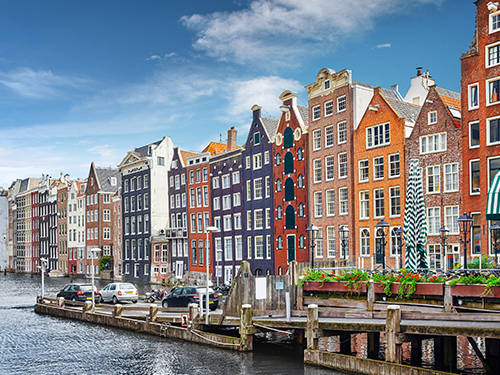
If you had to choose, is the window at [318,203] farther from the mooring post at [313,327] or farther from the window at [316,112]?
the mooring post at [313,327]

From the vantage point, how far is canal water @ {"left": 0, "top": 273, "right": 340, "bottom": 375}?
24.5 meters

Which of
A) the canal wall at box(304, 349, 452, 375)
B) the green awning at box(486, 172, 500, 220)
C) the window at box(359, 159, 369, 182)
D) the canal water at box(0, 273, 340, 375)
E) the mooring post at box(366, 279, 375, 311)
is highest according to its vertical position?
the window at box(359, 159, 369, 182)

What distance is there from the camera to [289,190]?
193 ft

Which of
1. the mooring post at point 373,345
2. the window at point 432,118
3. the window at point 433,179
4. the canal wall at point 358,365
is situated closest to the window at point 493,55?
the window at point 432,118

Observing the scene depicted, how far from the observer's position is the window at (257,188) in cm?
6369

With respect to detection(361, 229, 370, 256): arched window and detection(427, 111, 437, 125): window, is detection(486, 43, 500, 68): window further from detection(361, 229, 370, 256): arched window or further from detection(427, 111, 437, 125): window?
detection(361, 229, 370, 256): arched window

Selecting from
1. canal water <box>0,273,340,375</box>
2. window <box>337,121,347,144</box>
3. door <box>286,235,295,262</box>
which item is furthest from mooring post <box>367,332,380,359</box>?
door <box>286,235,295,262</box>

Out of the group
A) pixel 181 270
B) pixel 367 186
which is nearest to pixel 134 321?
pixel 367 186

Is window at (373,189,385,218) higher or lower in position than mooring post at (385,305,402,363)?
higher

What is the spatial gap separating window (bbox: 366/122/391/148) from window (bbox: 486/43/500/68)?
10.3 m

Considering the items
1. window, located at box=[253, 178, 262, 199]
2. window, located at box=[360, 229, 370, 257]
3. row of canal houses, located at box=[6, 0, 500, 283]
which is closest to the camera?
row of canal houses, located at box=[6, 0, 500, 283]

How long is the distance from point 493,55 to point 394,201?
1395cm

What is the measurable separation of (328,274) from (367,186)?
2290 cm

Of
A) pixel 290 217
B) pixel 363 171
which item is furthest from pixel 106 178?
pixel 363 171
